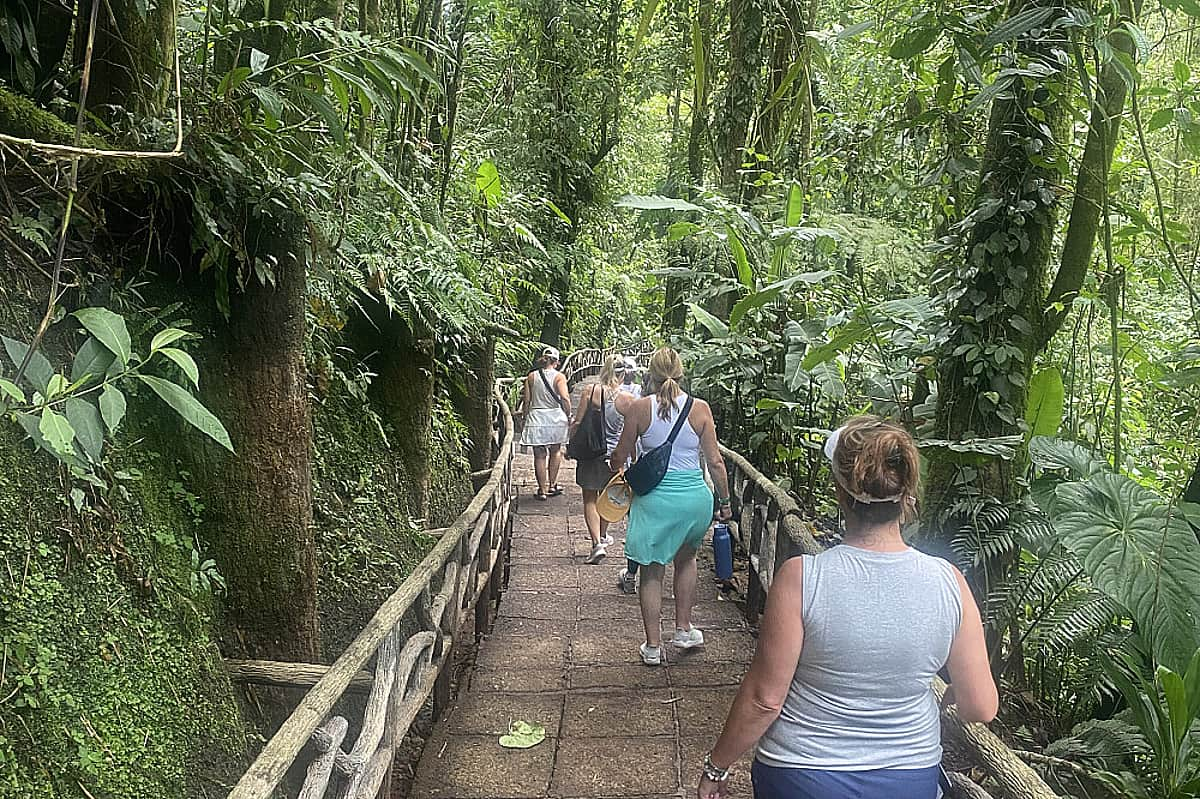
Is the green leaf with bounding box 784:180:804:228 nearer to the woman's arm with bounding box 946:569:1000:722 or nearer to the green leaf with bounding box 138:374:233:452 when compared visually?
the woman's arm with bounding box 946:569:1000:722

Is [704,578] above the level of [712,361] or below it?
below

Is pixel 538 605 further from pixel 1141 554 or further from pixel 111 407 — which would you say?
pixel 111 407

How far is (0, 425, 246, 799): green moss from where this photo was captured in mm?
1927

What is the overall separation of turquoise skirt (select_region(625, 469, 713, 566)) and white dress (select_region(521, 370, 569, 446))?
455cm

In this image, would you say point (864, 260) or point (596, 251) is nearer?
point (864, 260)

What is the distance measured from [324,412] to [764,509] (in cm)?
266

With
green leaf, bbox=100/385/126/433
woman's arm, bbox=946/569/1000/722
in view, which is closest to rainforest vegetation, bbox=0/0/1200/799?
green leaf, bbox=100/385/126/433

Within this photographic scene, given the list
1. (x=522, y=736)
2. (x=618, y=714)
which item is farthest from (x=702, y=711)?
(x=522, y=736)

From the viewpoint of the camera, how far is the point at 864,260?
5.61 metres

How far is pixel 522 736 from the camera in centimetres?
432

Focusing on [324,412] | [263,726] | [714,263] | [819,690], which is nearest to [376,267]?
[324,412]

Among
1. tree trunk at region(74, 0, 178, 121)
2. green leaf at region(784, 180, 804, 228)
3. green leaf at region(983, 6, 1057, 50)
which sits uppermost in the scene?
green leaf at region(983, 6, 1057, 50)

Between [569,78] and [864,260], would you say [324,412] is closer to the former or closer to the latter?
[864,260]

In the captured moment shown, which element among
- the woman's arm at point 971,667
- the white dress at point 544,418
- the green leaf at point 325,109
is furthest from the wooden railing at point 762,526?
the white dress at point 544,418
